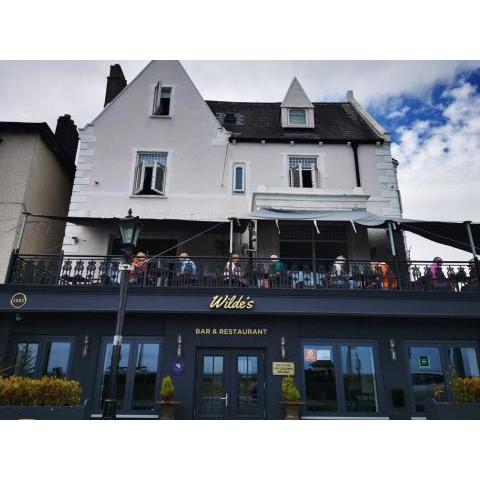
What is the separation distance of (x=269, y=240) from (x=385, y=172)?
5953 mm

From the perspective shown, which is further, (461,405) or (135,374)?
(135,374)

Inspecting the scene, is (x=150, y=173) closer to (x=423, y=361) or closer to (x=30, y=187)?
(x=30, y=187)

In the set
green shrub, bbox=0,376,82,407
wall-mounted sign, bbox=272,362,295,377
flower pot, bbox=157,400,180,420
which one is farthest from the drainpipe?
green shrub, bbox=0,376,82,407

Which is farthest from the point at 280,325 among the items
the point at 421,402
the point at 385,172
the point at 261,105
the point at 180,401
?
the point at 261,105

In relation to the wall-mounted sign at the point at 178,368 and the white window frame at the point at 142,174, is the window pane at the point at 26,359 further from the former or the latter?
the white window frame at the point at 142,174

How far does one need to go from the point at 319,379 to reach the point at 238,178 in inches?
345

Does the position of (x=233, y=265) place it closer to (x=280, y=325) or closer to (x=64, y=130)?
(x=280, y=325)

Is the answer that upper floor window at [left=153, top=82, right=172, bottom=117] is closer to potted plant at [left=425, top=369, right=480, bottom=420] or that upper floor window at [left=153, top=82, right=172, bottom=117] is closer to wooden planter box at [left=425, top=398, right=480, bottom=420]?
potted plant at [left=425, top=369, right=480, bottom=420]

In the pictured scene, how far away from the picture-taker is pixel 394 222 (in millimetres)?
13422

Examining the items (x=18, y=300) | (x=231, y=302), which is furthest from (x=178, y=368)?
(x=18, y=300)

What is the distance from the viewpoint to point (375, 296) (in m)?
12.6

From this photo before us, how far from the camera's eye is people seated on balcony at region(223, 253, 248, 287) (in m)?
12.8

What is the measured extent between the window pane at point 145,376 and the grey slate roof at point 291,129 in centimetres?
965

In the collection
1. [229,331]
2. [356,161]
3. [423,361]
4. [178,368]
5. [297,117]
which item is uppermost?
[297,117]
